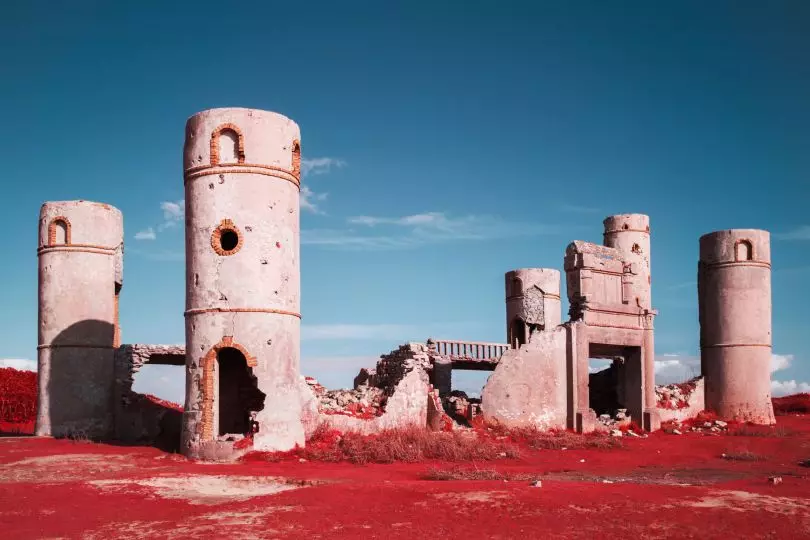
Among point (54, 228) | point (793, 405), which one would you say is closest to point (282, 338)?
point (54, 228)

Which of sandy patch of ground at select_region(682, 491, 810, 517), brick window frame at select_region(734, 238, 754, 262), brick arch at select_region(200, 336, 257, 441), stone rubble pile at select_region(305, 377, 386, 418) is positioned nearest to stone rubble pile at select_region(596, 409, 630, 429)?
stone rubble pile at select_region(305, 377, 386, 418)

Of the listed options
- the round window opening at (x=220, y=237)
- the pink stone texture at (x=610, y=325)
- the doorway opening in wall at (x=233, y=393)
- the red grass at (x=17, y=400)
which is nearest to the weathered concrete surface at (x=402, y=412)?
the doorway opening in wall at (x=233, y=393)

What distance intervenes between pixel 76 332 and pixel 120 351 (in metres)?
1.37

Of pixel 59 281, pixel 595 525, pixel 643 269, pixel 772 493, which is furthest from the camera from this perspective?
pixel 643 269

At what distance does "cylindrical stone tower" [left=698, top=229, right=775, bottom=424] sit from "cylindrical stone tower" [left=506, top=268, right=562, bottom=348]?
657 centimetres

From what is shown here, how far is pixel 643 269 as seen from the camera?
26688 mm

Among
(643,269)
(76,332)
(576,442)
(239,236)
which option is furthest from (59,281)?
(643,269)

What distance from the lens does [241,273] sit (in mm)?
17891

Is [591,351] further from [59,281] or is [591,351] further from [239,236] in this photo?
[59,281]

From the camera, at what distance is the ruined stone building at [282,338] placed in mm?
17906

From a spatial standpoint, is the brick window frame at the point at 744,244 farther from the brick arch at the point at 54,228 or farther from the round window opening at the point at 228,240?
the brick arch at the point at 54,228

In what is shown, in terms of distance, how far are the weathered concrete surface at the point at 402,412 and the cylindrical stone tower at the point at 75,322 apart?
8046 mm

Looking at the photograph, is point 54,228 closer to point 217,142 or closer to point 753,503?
point 217,142

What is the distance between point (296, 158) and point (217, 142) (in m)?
2.02
